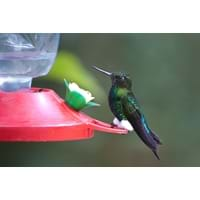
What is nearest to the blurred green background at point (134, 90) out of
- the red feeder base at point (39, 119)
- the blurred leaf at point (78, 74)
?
the blurred leaf at point (78, 74)

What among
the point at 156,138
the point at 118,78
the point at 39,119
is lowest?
the point at 156,138

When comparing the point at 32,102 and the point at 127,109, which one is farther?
the point at 127,109

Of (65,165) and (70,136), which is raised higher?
(70,136)

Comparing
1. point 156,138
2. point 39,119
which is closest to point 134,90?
point 156,138

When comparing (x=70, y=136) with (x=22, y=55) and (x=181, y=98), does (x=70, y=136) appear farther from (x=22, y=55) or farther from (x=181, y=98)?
(x=181, y=98)

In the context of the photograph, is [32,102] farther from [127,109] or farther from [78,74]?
[127,109]

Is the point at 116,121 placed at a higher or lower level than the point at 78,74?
lower
